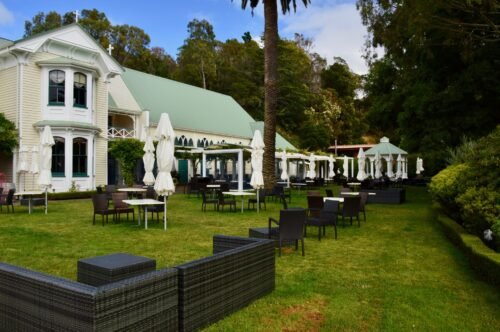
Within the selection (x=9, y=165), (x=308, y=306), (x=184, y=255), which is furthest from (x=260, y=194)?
(x=9, y=165)

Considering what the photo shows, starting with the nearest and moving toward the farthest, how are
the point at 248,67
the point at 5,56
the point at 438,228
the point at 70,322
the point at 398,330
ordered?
1. the point at 70,322
2. the point at 398,330
3. the point at 438,228
4. the point at 5,56
5. the point at 248,67

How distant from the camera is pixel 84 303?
3080 mm

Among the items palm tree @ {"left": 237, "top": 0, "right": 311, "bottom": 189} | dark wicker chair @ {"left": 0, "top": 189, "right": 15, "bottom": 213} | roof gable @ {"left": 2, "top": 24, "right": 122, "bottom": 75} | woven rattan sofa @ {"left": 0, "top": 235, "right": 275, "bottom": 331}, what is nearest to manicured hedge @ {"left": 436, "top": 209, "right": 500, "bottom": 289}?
woven rattan sofa @ {"left": 0, "top": 235, "right": 275, "bottom": 331}

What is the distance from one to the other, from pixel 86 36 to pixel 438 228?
19459mm

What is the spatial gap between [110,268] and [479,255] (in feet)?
17.0

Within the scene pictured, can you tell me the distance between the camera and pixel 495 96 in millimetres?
16656

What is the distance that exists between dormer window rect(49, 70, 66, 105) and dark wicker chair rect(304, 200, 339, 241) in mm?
15232

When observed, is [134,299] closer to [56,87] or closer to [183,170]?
[56,87]

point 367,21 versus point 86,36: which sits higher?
point 86,36

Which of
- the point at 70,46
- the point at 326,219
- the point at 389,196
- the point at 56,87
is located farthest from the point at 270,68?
the point at 326,219

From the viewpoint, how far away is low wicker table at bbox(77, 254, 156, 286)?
4.23 meters

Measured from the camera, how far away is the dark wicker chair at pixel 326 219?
9188 mm

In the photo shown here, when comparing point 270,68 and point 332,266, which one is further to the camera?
point 270,68

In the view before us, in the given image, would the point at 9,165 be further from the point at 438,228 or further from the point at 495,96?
the point at 495,96
